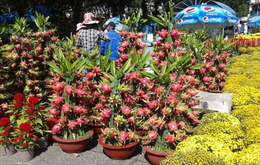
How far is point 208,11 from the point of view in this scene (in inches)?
391

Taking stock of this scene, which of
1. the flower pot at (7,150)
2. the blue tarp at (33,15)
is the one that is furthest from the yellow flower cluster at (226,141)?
the blue tarp at (33,15)

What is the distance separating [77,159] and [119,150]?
630mm

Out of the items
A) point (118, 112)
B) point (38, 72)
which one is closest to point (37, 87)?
point (38, 72)

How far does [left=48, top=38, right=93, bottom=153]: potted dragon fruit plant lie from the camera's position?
127 inches

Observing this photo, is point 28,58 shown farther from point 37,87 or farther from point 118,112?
point 118,112

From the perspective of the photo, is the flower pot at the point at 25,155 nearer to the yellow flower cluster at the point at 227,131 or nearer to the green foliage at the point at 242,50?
the yellow flower cluster at the point at 227,131

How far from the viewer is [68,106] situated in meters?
3.23

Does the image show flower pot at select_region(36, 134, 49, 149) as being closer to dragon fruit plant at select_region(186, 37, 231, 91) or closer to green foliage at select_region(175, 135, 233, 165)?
green foliage at select_region(175, 135, 233, 165)

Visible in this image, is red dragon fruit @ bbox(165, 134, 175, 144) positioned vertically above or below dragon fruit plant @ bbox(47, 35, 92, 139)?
below

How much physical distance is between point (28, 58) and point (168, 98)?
2.68m

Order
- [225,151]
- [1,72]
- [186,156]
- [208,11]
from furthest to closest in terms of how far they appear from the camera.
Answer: [208,11]
[1,72]
[225,151]
[186,156]

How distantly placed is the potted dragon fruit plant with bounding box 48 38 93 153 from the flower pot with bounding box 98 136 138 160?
40 centimetres

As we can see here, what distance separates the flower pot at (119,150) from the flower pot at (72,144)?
1.10ft

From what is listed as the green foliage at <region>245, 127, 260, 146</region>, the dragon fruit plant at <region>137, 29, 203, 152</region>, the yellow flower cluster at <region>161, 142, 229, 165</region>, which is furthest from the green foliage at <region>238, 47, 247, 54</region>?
the yellow flower cluster at <region>161, 142, 229, 165</region>
